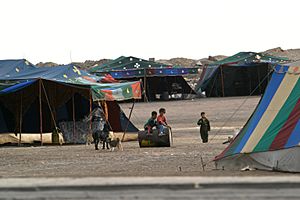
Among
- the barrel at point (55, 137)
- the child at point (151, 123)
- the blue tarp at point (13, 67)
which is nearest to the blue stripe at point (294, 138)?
the child at point (151, 123)

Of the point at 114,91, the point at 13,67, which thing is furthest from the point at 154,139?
the point at 13,67

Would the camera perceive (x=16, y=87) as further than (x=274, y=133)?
Yes

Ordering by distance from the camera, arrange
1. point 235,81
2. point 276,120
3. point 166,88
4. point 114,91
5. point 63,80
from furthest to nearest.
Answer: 1. point 166,88
2. point 235,81
3. point 63,80
4. point 114,91
5. point 276,120

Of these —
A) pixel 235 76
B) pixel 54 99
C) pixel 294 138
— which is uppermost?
pixel 235 76

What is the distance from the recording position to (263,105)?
1238 centimetres

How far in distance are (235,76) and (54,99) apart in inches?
1308

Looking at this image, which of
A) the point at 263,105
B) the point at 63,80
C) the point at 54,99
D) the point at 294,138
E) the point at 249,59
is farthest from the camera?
the point at 249,59

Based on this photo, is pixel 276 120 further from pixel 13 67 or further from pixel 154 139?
pixel 13 67

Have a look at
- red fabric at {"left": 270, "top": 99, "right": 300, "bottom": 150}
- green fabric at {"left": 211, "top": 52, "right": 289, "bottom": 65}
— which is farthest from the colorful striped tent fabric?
green fabric at {"left": 211, "top": 52, "right": 289, "bottom": 65}

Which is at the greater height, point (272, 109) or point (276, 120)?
point (272, 109)

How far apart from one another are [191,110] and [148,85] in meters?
16.0

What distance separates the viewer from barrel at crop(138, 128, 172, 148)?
20.3m

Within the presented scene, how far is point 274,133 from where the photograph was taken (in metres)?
11.6

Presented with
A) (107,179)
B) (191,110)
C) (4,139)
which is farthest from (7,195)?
(191,110)
